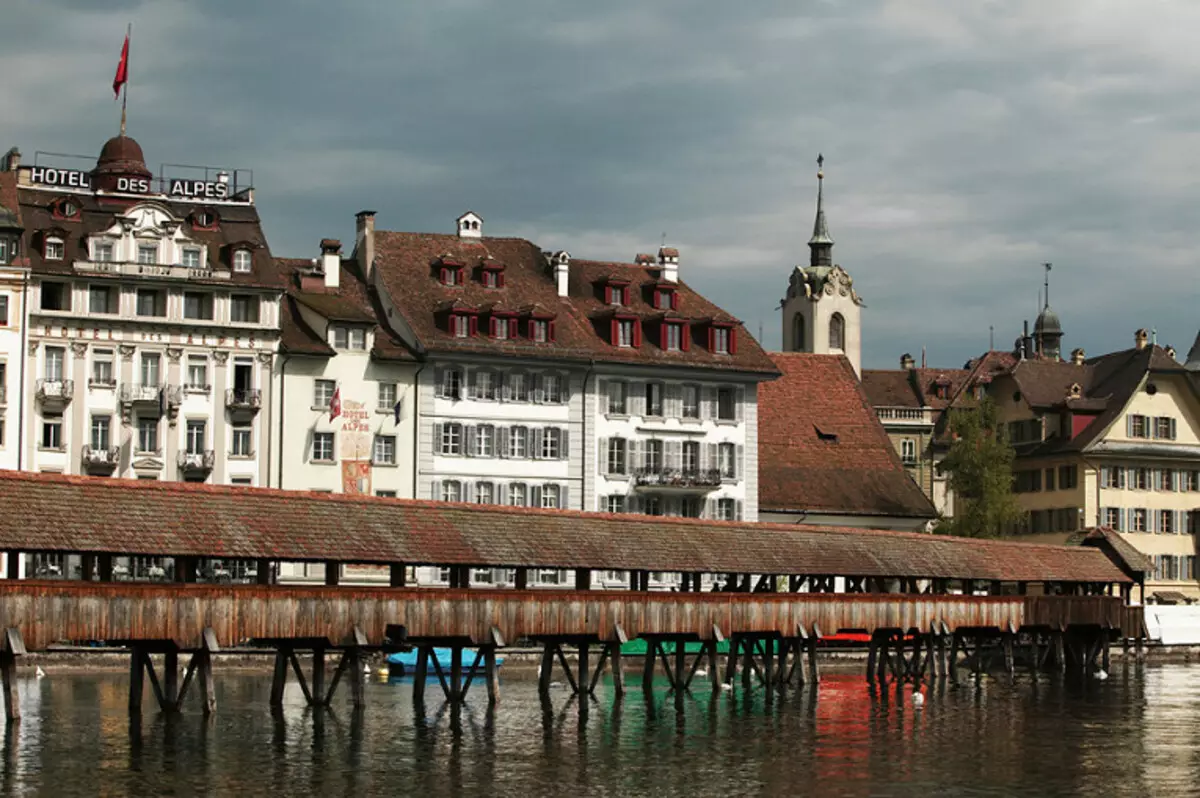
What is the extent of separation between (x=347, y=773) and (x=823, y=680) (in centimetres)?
3233

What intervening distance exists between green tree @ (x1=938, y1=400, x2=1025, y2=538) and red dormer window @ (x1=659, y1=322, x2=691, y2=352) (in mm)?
17686

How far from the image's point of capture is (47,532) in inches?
1636

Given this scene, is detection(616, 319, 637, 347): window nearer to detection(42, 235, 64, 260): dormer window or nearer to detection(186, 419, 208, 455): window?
detection(186, 419, 208, 455): window

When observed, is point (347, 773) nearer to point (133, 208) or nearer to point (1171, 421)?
point (133, 208)

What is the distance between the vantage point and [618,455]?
79.5 meters

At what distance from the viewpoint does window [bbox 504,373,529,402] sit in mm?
77438

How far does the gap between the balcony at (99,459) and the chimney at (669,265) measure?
25.6 m

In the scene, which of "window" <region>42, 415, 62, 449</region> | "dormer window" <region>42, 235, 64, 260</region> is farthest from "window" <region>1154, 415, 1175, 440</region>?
"dormer window" <region>42, 235, 64, 260</region>

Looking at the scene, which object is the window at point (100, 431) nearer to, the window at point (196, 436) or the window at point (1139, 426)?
the window at point (196, 436)

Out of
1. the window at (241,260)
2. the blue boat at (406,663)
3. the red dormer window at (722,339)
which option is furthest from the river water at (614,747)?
the red dormer window at (722,339)

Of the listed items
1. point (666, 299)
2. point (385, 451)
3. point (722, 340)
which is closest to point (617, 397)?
point (722, 340)

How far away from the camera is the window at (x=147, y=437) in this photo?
70438mm

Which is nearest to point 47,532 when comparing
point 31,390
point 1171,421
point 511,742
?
point 511,742

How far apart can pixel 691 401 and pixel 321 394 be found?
15.6 metres
